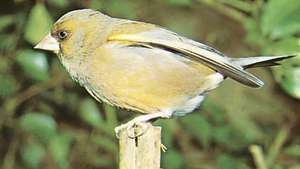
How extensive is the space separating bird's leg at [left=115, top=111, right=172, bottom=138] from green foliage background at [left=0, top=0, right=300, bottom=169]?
0.46 meters

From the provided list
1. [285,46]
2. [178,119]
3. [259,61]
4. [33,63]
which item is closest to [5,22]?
[33,63]

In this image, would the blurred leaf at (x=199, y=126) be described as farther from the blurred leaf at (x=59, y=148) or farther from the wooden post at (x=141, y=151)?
the wooden post at (x=141, y=151)

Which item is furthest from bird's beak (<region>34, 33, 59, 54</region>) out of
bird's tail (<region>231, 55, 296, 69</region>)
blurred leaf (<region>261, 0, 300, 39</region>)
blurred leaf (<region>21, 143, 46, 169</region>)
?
blurred leaf (<region>21, 143, 46, 169</region>)

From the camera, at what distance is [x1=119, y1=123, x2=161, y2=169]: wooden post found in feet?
5.29

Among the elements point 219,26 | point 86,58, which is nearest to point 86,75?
point 86,58

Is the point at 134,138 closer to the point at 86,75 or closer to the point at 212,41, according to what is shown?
the point at 86,75

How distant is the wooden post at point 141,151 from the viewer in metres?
1.61

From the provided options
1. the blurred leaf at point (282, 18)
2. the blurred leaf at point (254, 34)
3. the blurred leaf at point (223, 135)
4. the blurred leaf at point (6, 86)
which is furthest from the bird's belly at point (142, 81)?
the blurred leaf at point (223, 135)

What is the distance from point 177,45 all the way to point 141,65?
3.3 inches

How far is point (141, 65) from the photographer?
179 cm

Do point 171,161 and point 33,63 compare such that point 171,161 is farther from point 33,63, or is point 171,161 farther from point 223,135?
point 33,63

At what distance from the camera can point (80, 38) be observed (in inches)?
74.5

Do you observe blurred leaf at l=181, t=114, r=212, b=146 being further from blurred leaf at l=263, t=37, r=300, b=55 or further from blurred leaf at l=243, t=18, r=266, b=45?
blurred leaf at l=263, t=37, r=300, b=55

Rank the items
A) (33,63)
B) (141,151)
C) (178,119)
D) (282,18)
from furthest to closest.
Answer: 1. (178,119)
2. (33,63)
3. (282,18)
4. (141,151)
